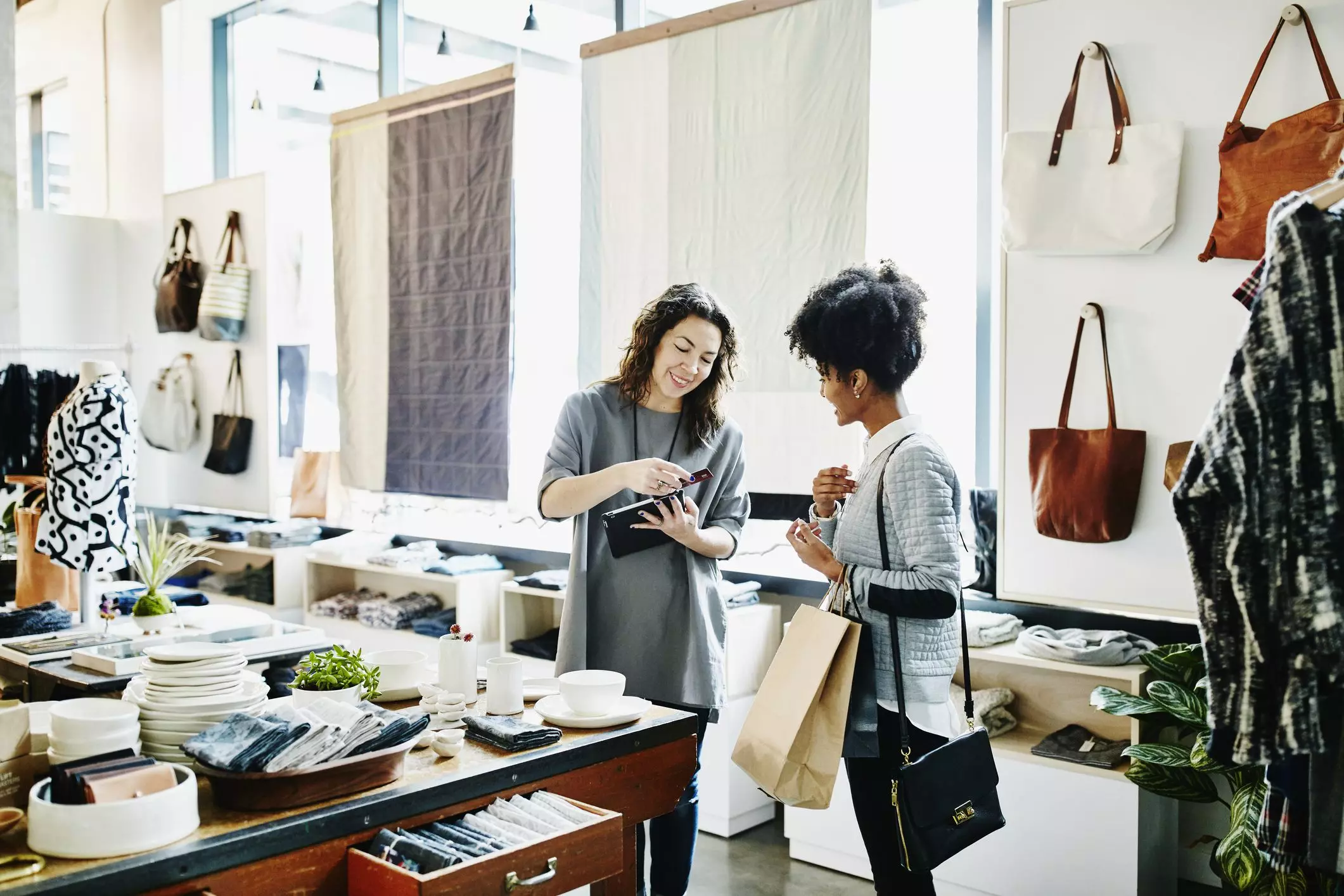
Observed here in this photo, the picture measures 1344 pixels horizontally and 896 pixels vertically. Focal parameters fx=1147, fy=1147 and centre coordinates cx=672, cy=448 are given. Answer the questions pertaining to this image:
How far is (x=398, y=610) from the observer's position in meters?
4.93

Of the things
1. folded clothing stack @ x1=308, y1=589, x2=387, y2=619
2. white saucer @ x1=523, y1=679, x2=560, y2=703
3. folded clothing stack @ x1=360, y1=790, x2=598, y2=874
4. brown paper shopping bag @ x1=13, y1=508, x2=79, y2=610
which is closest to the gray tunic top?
white saucer @ x1=523, y1=679, x2=560, y2=703

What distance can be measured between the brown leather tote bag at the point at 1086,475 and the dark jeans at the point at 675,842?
1140mm

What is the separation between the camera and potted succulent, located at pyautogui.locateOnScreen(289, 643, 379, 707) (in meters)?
1.93

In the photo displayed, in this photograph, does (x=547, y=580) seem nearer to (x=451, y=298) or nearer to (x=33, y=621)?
(x=451, y=298)

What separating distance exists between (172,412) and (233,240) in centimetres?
107

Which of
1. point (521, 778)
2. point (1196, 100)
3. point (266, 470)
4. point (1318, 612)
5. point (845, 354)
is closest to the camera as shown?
point (1318, 612)

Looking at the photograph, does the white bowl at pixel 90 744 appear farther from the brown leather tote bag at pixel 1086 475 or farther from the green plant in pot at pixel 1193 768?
the brown leather tote bag at pixel 1086 475

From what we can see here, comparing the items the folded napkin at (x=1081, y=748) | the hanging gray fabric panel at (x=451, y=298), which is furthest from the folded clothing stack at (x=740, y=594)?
the hanging gray fabric panel at (x=451, y=298)

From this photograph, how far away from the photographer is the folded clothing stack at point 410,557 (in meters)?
4.95

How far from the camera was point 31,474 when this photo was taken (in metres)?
4.93

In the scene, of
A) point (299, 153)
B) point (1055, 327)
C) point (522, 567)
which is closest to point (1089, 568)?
Result: point (1055, 327)

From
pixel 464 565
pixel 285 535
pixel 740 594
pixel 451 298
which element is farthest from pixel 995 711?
pixel 285 535

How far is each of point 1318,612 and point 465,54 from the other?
15.6 feet

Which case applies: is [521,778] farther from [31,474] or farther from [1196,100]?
[31,474]
